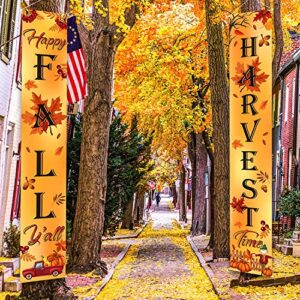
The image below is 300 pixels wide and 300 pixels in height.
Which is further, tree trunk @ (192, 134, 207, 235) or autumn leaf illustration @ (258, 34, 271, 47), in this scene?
tree trunk @ (192, 134, 207, 235)

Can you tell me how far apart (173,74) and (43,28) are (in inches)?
628

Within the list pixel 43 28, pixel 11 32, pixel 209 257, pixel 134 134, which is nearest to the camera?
pixel 43 28

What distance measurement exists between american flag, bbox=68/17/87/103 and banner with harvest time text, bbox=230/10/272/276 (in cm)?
272

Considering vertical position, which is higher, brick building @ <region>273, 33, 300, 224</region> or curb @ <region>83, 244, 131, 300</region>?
brick building @ <region>273, 33, 300, 224</region>

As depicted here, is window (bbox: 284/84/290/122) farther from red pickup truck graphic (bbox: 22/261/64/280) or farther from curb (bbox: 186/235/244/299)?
red pickup truck graphic (bbox: 22/261/64/280)

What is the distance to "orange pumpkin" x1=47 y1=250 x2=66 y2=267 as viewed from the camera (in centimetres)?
1009

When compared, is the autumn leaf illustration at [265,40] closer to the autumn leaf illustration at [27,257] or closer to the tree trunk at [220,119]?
the autumn leaf illustration at [27,257]

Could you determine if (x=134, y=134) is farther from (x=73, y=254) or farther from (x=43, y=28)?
(x=43, y=28)

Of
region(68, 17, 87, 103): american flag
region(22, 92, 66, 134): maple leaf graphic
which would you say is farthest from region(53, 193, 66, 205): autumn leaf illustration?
region(68, 17, 87, 103): american flag

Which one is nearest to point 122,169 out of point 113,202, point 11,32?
point 113,202

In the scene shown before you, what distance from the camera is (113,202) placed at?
22.0 m

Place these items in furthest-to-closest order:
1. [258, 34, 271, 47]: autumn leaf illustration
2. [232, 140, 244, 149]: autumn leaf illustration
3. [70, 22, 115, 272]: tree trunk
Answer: [70, 22, 115, 272]: tree trunk, [232, 140, 244, 149]: autumn leaf illustration, [258, 34, 271, 47]: autumn leaf illustration

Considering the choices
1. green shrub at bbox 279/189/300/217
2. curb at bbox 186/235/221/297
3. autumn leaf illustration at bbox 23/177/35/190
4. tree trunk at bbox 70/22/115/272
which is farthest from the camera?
green shrub at bbox 279/189/300/217

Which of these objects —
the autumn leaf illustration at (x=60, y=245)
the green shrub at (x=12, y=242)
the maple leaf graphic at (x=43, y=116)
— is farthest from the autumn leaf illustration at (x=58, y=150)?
the green shrub at (x=12, y=242)
